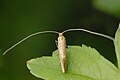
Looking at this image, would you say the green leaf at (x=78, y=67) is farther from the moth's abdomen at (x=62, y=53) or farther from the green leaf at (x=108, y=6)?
the green leaf at (x=108, y=6)

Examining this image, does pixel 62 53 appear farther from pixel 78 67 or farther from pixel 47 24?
pixel 47 24

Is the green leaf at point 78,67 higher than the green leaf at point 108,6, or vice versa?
the green leaf at point 108,6

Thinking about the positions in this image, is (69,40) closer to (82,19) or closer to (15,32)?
(82,19)

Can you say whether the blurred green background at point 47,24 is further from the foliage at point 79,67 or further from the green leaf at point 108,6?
the foliage at point 79,67

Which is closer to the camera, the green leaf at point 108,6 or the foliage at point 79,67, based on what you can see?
the foliage at point 79,67

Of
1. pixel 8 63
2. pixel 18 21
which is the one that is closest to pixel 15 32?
pixel 18 21

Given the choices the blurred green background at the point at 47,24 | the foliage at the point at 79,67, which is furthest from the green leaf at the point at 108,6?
the foliage at the point at 79,67
